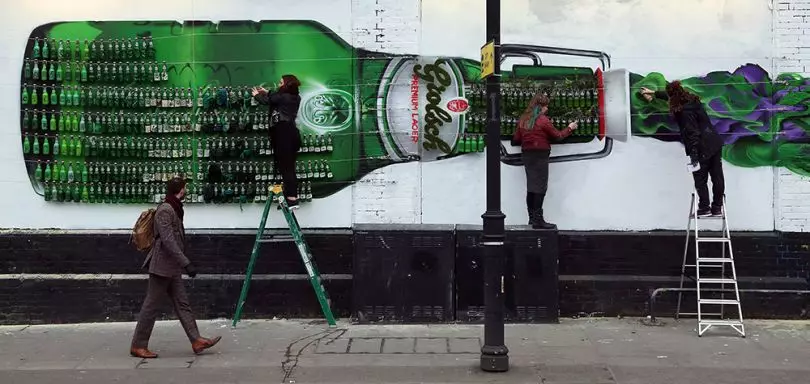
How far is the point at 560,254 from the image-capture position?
9.69 metres

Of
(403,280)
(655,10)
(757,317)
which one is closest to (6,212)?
(403,280)

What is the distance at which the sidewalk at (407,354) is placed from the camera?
23.7 ft

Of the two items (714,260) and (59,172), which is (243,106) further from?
(714,260)

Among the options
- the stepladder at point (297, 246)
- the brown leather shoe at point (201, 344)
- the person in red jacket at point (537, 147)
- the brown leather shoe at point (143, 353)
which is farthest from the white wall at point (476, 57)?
the brown leather shoe at point (143, 353)

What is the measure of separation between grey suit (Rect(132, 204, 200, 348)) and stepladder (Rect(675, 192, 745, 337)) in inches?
218

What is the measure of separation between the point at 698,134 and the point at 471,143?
8.75 ft

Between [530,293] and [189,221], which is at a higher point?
[189,221]

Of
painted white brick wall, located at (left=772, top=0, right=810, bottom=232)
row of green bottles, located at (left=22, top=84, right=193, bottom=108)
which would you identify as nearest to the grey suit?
row of green bottles, located at (left=22, top=84, right=193, bottom=108)

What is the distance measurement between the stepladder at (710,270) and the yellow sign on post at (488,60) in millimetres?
3415

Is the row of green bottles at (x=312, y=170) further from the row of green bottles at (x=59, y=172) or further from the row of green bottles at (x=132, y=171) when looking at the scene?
the row of green bottles at (x=59, y=172)

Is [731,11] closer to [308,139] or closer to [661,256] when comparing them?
[661,256]

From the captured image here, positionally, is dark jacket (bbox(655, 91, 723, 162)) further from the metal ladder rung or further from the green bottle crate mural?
the metal ladder rung

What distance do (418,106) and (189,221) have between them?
322cm

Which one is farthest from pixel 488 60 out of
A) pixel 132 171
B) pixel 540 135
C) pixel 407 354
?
pixel 132 171
